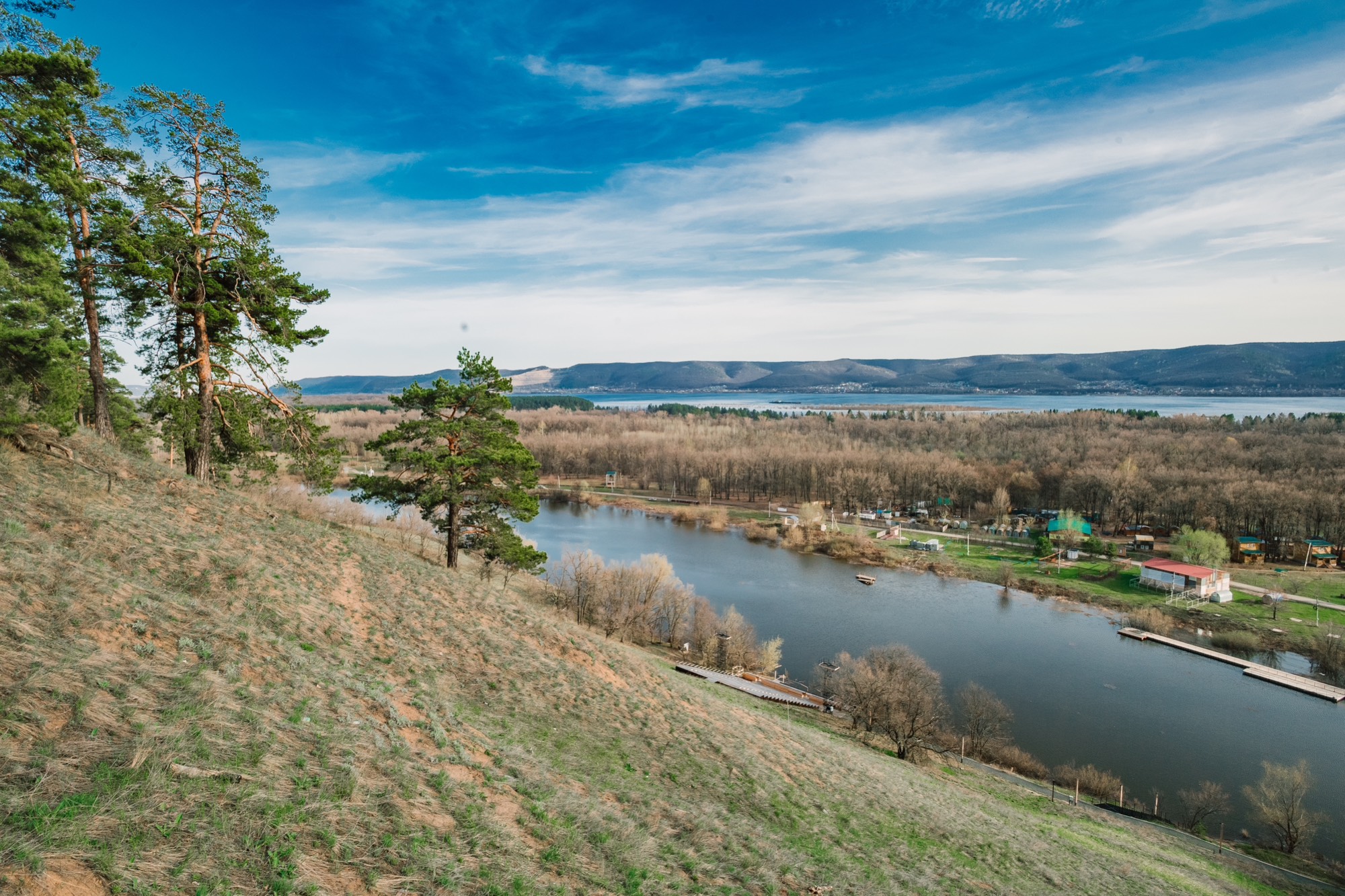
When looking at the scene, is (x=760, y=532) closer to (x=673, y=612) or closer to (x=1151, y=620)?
(x=673, y=612)

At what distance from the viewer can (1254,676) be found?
1091 inches

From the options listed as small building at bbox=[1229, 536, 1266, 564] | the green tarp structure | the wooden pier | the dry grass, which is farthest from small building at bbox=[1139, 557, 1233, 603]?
the dry grass

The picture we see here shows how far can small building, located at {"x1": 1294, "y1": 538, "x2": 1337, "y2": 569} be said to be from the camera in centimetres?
4475

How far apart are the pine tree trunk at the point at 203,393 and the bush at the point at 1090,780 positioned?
24.5 metres

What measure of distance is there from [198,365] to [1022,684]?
97.6ft

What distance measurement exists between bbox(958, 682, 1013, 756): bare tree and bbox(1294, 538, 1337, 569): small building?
134 feet

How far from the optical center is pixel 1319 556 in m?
45.1

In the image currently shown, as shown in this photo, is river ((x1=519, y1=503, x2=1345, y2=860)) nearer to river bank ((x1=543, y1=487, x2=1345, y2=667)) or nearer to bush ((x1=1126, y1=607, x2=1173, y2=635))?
bush ((x1=1126, y1=607, x2=1173, y2=635))

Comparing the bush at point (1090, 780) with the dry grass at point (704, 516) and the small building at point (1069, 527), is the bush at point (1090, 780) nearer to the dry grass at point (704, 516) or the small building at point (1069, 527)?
the small building at point (1069, 527)

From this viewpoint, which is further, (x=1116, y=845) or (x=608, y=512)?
(x=608, y=512)

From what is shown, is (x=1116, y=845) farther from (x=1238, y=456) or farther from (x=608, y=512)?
(x=1238, y=456)

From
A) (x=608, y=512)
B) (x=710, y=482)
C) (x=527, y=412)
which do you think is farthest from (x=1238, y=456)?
(x=527, y=412)

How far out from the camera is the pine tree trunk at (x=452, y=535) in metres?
16.0

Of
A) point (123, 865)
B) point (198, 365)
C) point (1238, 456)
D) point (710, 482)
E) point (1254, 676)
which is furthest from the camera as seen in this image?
point (710, 482)
